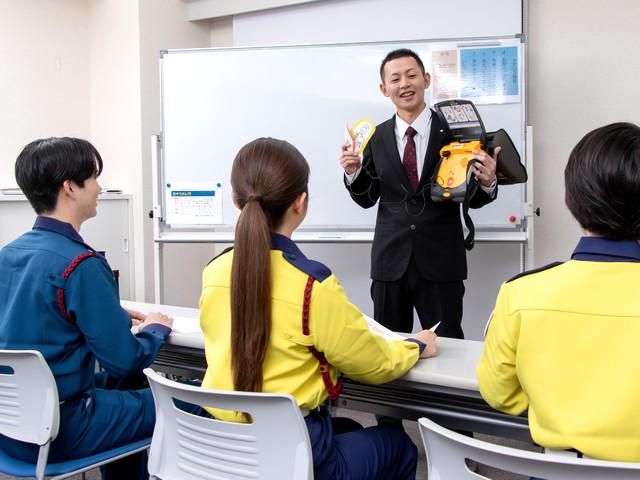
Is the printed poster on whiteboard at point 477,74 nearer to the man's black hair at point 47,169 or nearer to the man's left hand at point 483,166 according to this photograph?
the man's left hand at point 483,166

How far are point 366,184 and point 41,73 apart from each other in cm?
300

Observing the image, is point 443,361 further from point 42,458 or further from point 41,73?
point 41,73

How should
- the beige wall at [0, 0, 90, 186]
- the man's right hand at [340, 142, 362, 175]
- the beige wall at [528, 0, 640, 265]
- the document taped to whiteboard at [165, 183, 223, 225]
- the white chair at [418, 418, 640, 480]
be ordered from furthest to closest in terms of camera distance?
the beige wall at [0, 0, 90, 186], the document taped to whiteboard at [165, 183, 223, 225], the beige wall at [528, 0, 640, 265], the man's right hand at [340, 142, 362, 175], the white chair at [418, 418, 640, 480]

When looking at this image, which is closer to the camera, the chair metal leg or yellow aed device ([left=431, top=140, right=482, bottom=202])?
the chair metal leg

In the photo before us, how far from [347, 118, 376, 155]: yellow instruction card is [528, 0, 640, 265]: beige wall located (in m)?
1.65

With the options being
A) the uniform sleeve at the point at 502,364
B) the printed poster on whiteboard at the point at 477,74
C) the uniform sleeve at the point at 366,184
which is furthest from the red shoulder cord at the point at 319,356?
the printed poster on whiteboard at the point at 477,74

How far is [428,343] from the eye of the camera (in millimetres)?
1533

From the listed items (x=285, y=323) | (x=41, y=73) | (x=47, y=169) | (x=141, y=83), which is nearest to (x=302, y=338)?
(x=285, y=323)

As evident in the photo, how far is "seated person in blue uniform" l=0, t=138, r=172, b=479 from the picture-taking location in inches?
59.2

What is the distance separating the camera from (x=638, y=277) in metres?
1.00

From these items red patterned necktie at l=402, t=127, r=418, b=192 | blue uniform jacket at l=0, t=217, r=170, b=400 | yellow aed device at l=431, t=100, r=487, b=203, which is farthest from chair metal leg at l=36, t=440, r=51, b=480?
red patterned necktie at l=402, t=127, r=418, b=192

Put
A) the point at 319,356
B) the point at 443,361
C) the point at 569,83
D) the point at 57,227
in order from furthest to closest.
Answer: the point at 569,83 < the point at 57,227 < the point at 443,361 < the point at 319,356

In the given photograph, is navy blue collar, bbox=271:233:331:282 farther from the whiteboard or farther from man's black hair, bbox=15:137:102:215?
the whiteboard

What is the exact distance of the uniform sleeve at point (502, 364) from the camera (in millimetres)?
1075
